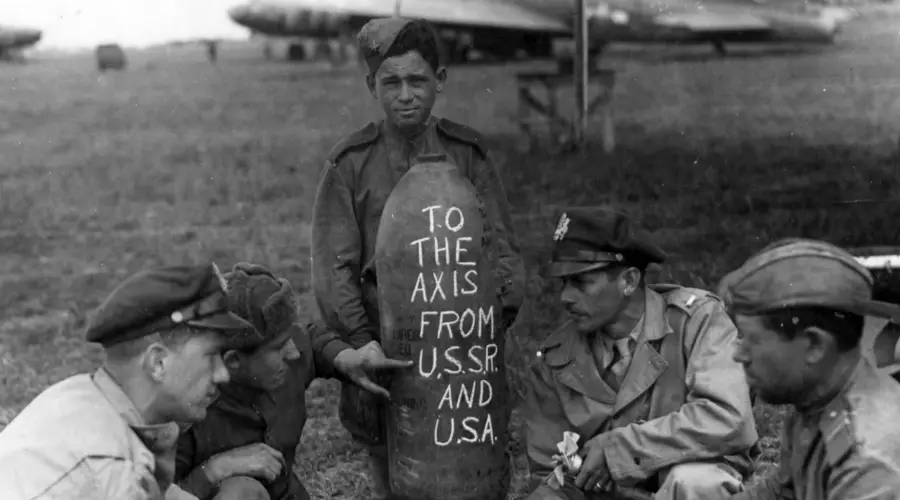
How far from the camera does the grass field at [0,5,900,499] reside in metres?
7.10

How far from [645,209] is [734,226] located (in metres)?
0.59

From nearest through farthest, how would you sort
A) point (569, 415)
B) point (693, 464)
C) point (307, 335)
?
point (693, 464) < point (569, 415) < point (307, 335)

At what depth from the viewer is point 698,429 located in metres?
3.41

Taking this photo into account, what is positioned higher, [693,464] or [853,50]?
[853,50]

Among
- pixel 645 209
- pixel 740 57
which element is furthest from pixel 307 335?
pixel 740 57

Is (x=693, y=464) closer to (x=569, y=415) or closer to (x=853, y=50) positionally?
(x=569, y=415)

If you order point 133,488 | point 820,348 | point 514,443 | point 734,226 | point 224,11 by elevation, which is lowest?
point 514,443

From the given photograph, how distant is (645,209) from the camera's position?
24.2 ft

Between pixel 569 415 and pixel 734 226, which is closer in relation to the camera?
pixel 569 415

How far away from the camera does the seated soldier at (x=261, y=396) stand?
3.66m

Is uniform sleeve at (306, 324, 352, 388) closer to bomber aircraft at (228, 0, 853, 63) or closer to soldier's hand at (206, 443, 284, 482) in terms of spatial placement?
soldier's hand at (206, 443, 284, 482)

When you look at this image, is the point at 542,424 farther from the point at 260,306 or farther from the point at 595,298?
the point at 260,306

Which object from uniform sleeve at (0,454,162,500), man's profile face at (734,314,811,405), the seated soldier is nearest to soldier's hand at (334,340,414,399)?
the seated soldier

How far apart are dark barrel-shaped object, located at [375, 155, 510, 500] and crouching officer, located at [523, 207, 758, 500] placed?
0.76 ft
